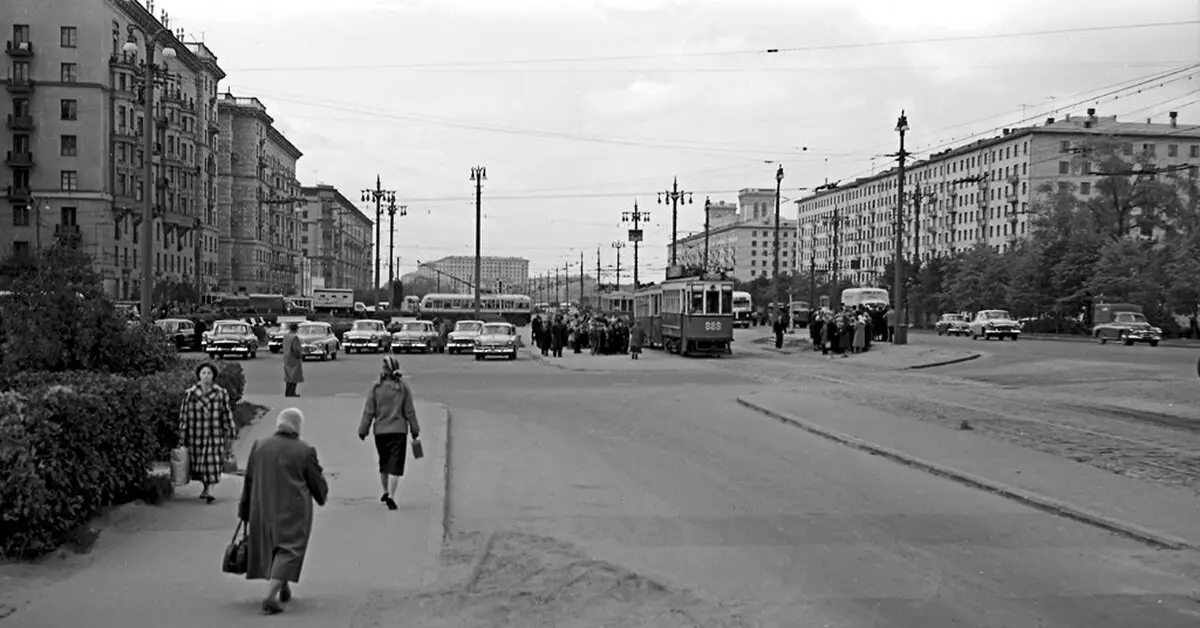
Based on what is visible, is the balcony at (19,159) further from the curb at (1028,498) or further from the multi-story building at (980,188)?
the multi-story building at (980,188)

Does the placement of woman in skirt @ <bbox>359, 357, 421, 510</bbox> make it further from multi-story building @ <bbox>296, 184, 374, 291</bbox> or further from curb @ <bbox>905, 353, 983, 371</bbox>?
multi-story building @ <bbox>296, 184, 374, 291</bbox>

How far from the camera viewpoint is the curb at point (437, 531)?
9.26m

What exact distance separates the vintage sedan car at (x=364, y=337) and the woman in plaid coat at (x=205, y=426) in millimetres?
38852

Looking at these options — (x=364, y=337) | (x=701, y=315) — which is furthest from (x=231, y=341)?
(x=701, y=315)

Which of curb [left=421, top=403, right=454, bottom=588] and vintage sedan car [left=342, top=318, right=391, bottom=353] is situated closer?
curb [left=421, top=403, right=454, bottom=588]

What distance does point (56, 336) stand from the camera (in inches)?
567

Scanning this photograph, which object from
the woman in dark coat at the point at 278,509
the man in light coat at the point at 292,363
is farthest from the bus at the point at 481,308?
the woman in dark coat at the point at 278,509

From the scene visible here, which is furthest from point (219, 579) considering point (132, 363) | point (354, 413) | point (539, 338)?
point (539, 338)

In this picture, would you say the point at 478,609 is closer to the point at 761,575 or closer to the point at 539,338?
the point at 761,575

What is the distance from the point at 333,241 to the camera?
415 ft

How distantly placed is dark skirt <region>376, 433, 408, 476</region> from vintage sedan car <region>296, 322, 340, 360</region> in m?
32.3

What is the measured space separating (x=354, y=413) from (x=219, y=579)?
12.2 meters

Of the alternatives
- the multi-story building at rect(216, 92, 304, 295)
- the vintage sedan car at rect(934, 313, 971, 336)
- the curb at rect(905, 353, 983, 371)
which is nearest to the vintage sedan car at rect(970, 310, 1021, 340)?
the vintage sedan car at rect(934, 313, 971, 336)

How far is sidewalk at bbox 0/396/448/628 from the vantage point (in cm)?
788
